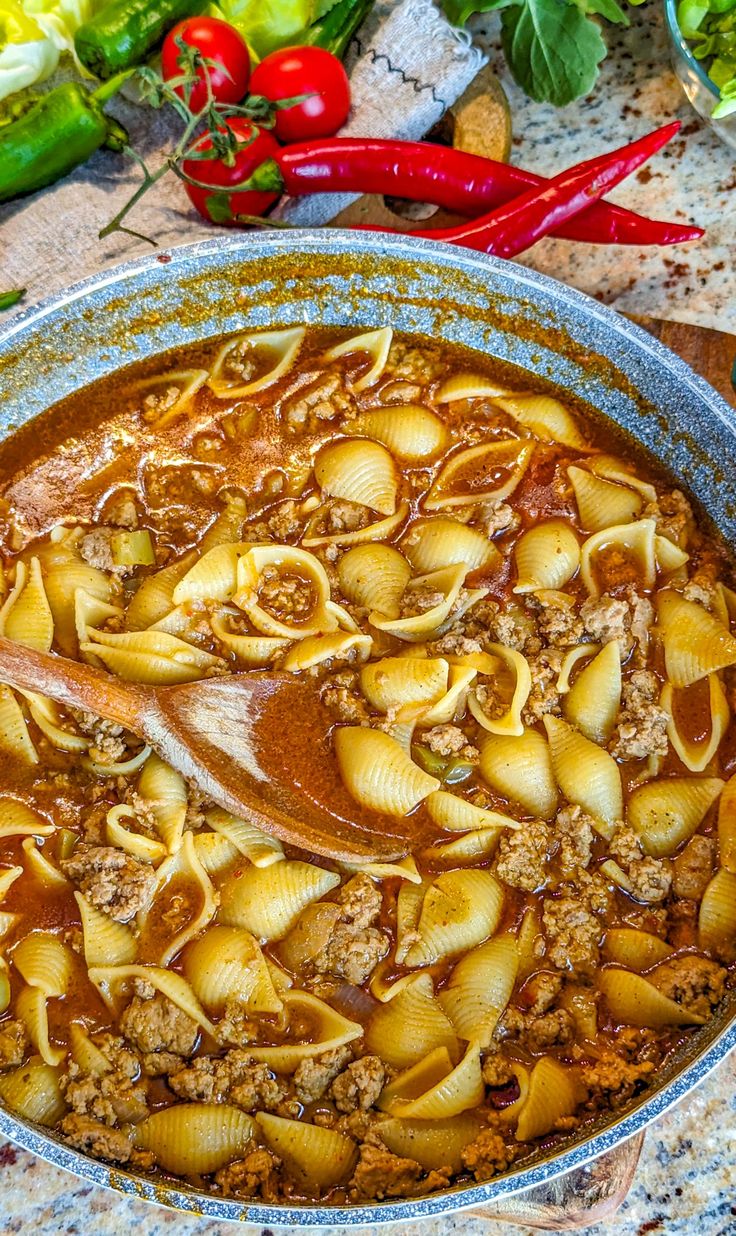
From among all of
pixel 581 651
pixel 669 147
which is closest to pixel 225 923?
pixel 581 651

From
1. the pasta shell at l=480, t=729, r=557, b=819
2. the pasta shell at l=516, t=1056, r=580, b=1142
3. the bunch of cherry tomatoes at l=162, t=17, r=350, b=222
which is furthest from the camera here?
the bunch of cherry tomatoes at l=162, t=17, r=350, b=222

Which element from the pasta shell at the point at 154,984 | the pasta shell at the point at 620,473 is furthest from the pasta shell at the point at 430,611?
the pasta shell at the point at 154,984

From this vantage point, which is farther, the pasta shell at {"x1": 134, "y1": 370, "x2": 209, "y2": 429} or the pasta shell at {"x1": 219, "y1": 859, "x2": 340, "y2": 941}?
the pasta shell at {"x1": 134, "y1": 370, "x2": 209, "y2": 429}

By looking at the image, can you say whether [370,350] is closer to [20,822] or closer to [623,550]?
[623,550]

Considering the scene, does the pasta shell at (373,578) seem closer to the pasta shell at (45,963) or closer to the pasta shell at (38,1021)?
the pasta shell at (45,963)

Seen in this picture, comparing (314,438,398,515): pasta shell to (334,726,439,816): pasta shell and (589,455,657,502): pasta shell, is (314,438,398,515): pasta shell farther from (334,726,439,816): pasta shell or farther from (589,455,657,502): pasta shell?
(334,726,439,816): pasta shell

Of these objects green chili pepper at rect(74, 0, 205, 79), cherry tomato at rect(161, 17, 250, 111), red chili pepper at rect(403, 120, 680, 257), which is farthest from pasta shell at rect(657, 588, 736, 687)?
green chili pepper at rect(74, 0, 205, 79)

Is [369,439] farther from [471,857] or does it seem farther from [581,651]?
[471,857]
